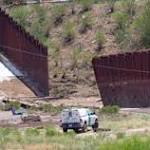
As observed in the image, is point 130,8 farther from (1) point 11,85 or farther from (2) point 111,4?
(1) point 11,85

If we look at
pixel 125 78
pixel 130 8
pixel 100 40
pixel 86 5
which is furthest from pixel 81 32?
pixel 125 78

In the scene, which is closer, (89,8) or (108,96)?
(108,96)

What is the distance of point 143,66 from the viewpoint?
6612 centimetres

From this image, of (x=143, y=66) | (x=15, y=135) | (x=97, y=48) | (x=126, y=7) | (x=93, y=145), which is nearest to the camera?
(x=93, y=145)

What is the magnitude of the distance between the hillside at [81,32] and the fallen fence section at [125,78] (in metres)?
9.56

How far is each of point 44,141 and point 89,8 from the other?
63.5 m

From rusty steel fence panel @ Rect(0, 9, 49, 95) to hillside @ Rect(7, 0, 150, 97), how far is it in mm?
2782

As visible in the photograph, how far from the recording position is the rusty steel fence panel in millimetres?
76875

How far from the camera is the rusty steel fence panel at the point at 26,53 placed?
3027 inches

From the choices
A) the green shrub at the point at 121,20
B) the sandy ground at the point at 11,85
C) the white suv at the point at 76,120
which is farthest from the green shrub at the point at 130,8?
the white suv at the point at 76,120

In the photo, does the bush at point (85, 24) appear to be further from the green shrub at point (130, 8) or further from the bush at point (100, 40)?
the green shrub at point (130, 8)

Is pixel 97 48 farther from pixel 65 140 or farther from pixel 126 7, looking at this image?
pixel 65 140

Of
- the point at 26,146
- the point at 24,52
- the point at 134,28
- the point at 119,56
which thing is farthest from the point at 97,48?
the point at 26,146

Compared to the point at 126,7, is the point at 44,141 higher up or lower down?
lower down
